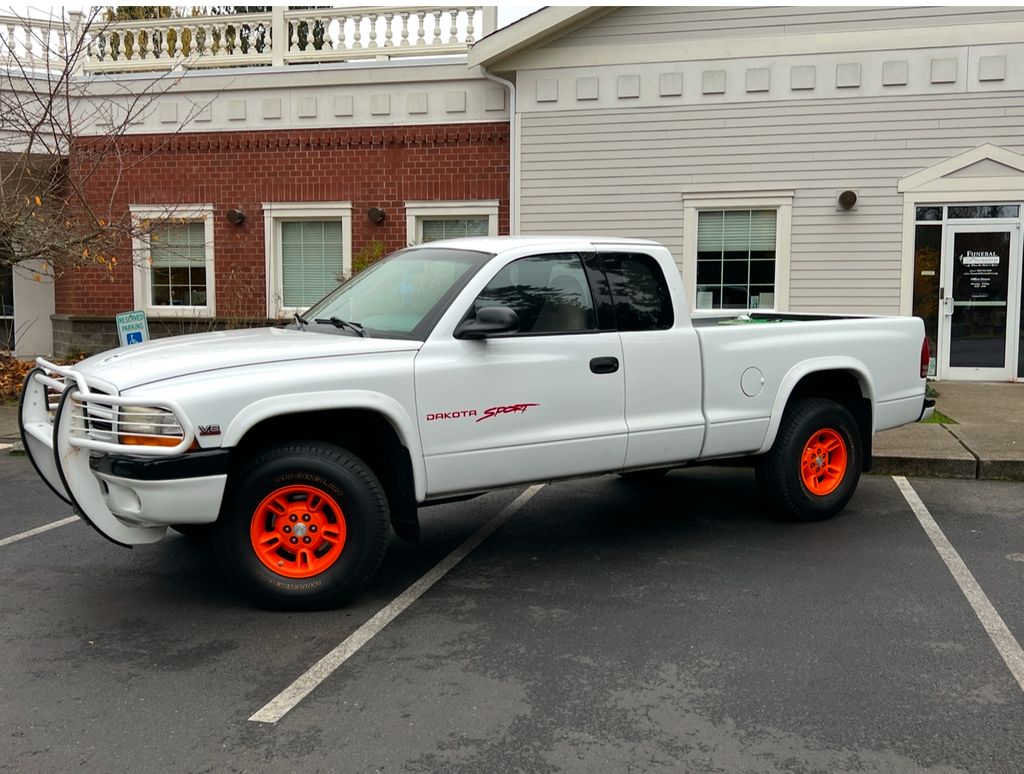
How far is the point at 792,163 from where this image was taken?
13.6 metres

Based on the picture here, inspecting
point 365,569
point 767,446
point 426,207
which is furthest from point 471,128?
point 365,569

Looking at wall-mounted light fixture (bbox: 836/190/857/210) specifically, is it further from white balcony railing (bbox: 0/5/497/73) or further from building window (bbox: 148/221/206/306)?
building window (bbox: 148/221/206/306)

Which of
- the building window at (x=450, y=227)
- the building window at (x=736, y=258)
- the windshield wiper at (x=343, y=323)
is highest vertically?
the building window at (x=450, y=227)

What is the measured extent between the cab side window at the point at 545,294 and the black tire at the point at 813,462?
1.73 m

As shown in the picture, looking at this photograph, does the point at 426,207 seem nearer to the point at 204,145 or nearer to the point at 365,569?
the point at 204,145

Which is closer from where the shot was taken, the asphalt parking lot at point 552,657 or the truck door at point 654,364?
the asphalt parking lot at point 552,657

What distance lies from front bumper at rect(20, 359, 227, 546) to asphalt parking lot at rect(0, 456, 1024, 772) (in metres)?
0.54

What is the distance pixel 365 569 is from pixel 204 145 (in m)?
12.8

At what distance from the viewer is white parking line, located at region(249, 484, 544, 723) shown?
3803mm

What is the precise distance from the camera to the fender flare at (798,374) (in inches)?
248

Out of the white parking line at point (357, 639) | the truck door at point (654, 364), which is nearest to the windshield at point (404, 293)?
the truck door at point (654, 364)

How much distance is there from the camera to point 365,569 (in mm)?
4824

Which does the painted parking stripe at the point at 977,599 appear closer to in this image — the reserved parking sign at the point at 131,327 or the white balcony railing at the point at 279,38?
the reserved parking sign at the point at 131,327

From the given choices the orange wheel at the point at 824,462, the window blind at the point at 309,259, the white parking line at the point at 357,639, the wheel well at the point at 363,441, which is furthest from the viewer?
the window blind at the point at 309,259
